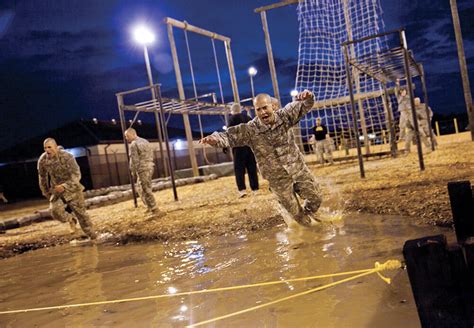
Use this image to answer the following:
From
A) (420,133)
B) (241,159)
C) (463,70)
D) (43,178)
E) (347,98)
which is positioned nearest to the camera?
(43,178)

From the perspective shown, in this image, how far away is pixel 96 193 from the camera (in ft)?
59.8

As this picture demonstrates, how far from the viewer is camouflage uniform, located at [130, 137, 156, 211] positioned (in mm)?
9641

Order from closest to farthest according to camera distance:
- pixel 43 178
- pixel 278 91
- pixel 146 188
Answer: pixel 43 178
pixel 146 188
pixel 278 91

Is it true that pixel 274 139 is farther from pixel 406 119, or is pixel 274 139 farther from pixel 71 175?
pixel 406 119

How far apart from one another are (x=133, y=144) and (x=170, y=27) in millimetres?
8970

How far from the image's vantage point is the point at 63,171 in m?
7.76

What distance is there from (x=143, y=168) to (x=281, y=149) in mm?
4908

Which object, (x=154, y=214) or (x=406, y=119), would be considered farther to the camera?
(x=406, y=119)

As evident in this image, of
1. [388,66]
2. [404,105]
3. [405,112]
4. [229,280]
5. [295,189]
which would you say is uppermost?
[388,66]

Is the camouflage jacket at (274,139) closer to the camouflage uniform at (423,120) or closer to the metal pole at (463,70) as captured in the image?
the camouflage uniform at (423,120)

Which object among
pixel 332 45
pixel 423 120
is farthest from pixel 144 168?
pixel 332 45

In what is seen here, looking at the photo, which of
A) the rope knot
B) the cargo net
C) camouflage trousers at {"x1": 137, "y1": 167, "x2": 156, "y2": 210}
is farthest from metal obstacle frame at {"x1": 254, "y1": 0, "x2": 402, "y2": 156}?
the rope knot

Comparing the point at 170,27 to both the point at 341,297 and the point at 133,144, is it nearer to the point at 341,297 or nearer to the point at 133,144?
the point at 133,144

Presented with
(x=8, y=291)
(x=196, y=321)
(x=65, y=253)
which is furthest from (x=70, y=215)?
(x=196, y=321)
